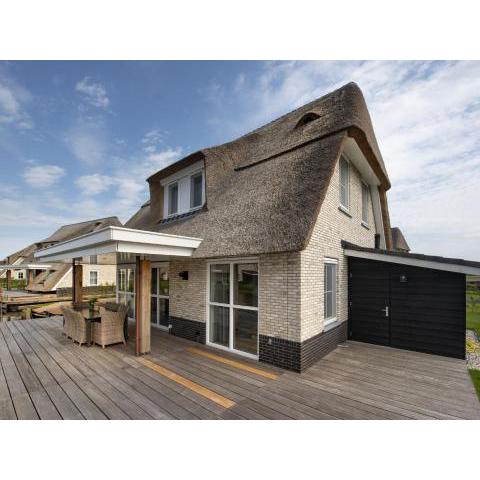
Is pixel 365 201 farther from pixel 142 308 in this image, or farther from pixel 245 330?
pixel 142 308

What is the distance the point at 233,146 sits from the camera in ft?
31.7

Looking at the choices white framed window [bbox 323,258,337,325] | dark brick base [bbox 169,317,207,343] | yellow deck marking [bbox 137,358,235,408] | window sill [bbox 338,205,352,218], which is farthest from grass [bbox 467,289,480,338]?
yellow deck marking [bbox 137,358,235,408]

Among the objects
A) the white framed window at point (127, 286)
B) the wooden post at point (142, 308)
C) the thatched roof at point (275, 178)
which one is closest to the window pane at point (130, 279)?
the white framed window at point (127, 286)

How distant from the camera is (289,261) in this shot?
18.3 feet

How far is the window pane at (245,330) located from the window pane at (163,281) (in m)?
3.45

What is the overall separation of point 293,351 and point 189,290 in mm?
3818

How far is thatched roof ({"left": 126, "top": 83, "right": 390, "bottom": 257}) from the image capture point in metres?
5.46

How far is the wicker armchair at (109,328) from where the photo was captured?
7152 mm

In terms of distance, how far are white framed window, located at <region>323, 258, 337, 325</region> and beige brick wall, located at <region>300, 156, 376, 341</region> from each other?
0.16 meters

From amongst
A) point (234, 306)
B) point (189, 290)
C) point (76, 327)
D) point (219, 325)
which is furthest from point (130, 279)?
point (234, 306)

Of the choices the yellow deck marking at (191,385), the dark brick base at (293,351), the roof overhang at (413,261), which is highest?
the roof overhang at (413,261)

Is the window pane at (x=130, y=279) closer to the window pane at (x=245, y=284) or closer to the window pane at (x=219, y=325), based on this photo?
the window pane at (x=219, y=325)

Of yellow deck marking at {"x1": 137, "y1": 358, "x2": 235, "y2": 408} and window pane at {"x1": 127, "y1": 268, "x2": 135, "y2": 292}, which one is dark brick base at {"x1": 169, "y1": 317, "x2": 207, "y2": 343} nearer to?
yellow deck marking at {"x1": 137, "y1": 358, "x2": 235, "y2": 408}

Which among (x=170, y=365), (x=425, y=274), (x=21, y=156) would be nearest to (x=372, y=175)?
(x=425, y=274)
